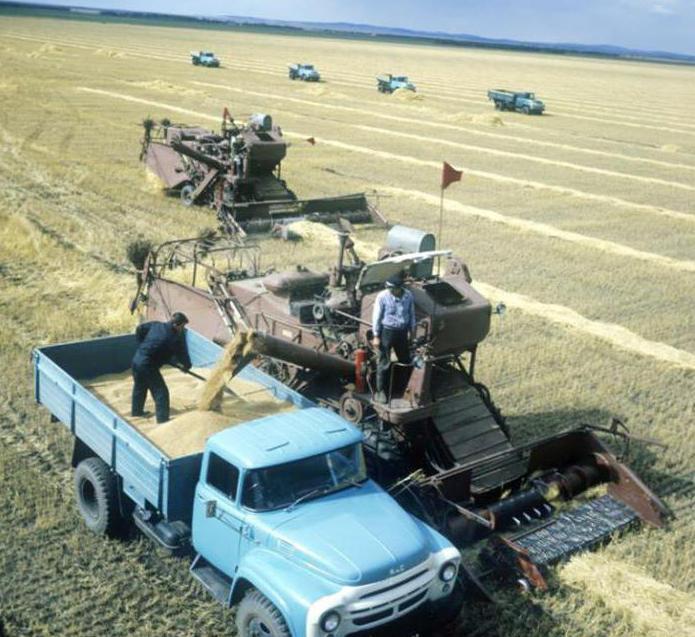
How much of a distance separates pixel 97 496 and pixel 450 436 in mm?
3901

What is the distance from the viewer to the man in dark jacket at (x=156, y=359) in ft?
29.7

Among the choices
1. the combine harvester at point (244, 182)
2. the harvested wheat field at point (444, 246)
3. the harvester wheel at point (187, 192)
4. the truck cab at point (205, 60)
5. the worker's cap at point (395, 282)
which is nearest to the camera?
the harvested wheat field at point (444, 246)

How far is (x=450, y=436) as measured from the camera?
388 inches

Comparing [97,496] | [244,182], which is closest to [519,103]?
[244,182]

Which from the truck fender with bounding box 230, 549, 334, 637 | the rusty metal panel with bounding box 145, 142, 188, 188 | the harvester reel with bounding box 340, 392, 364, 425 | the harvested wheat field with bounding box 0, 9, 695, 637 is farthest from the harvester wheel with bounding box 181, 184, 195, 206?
the truck fender with bounding box 230, 549, 334, 637

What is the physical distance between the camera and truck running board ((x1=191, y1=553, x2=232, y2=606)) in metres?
7.24

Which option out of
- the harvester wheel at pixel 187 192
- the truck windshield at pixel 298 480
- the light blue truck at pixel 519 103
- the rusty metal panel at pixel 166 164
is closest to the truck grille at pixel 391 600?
the truck windshield at pixel 298 480

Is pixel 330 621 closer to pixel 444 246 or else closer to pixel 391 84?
pixel 444 246

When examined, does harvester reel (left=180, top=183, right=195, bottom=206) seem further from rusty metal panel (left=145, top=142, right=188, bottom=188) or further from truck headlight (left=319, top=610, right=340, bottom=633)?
truck headlight (left=319, top=610, right=340, bottom=633)

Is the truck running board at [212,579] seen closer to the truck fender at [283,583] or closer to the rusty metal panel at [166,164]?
the truck fender at [283,583]

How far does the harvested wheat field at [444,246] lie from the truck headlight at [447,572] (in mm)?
884

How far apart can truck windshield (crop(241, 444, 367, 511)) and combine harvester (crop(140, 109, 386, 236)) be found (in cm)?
1429

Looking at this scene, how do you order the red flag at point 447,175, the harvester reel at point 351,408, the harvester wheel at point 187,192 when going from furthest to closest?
the harvester wheel at point 187,192
the red flag at point 447,175
the harvester reel at point 351,408

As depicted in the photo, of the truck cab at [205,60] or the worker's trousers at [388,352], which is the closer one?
the worker's trousers at [388,352]
